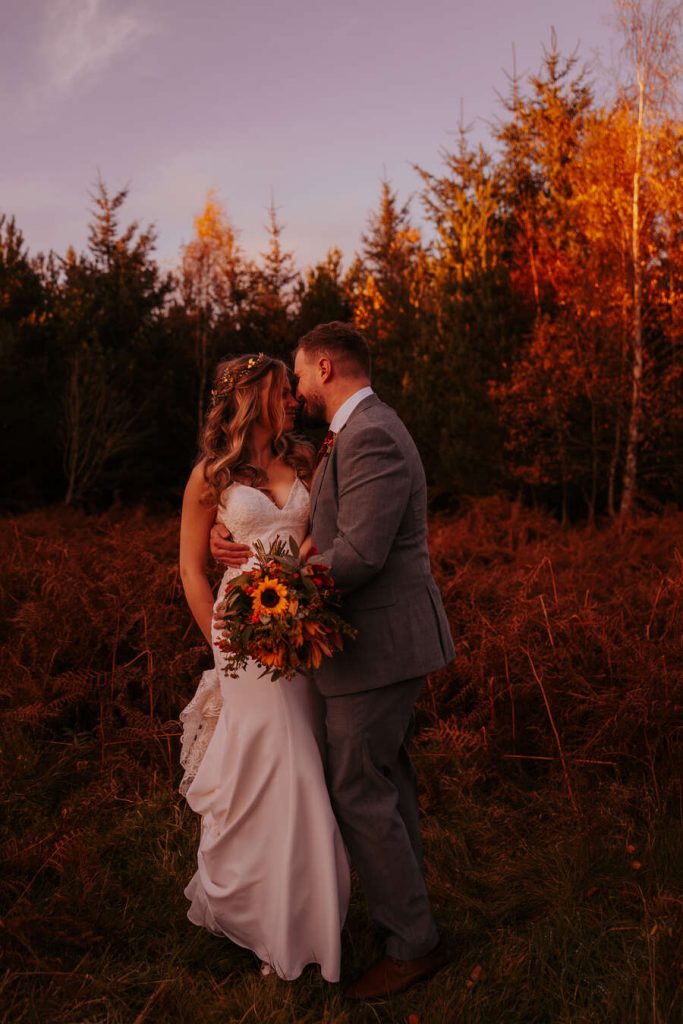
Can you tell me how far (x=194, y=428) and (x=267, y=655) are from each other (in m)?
19.1

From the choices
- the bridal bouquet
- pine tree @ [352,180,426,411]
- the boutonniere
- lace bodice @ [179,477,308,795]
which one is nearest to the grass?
lace bodice @ [179,477,308,795]

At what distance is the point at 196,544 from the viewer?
11.5 feet

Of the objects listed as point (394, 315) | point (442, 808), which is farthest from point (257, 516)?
point (394, 315)

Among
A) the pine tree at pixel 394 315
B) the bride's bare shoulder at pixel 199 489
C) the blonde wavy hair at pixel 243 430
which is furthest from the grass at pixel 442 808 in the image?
the pine tree at pixel 394 315

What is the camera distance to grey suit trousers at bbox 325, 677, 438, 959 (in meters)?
2.96

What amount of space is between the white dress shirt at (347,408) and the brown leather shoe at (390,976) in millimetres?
1917

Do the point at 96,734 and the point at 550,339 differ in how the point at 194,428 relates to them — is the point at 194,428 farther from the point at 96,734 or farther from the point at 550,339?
the point at 96,734

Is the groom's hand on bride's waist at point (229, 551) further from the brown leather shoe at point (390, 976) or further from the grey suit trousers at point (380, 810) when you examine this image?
the brown leather shoe at point (390, 976)

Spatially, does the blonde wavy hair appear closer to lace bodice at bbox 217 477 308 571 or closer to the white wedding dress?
lace bodice at bbox 217 477 308 571

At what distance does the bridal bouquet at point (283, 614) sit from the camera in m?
2.63

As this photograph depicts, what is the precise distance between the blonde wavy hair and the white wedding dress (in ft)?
0.58

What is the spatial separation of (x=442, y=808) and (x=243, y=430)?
2337 millimetres

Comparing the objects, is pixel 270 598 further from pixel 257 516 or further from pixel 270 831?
pixel 270 831

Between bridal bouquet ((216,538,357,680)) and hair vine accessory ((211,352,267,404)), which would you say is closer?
bridal bouquet ((216,538,357,680))
